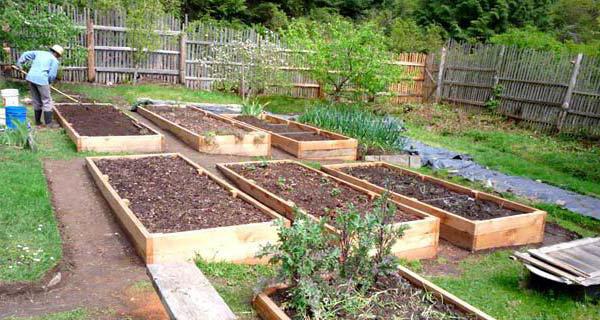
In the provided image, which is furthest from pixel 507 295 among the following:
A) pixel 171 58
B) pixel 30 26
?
pixel 171 58

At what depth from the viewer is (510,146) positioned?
37.2ft

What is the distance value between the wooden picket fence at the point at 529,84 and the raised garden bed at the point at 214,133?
813 cm

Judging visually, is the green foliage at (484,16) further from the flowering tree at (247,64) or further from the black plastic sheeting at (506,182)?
the black plastic sheeting at (506,182)

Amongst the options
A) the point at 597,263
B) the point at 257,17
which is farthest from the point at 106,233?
the point at 257,17

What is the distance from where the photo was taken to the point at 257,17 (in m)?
23.7

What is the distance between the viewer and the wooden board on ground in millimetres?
2969

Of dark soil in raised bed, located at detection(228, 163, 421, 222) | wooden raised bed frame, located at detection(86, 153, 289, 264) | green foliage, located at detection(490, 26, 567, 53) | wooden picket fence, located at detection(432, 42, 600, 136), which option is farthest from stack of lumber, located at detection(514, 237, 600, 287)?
green foliage, located at detection(490, 26, 567, 53)

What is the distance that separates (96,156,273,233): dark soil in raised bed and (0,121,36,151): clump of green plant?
4.78ft

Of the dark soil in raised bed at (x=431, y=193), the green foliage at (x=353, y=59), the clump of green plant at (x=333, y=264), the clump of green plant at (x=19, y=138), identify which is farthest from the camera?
the green foliage at (x=353, y=59)

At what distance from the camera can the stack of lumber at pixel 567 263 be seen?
4168 mm

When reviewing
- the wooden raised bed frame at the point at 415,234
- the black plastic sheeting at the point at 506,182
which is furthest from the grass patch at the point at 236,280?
the black plastic sheeting at the point at 506,182

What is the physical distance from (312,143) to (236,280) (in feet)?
15.9

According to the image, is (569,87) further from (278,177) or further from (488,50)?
(278,177)

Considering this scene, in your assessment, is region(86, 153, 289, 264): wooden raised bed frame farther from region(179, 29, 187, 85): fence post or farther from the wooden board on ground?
region(179, 29, 187, 85): fence post
